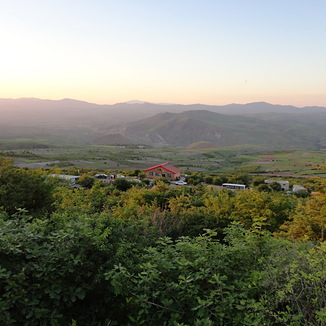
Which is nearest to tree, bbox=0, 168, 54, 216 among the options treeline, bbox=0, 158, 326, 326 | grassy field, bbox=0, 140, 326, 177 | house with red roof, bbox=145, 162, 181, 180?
treeline, bbox=0, 158, 326, 326

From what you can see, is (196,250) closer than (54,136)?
Yes

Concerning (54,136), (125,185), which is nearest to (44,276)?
(125,185)

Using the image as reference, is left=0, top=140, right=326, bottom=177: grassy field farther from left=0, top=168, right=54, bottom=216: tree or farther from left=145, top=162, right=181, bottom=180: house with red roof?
left=0, top=168, right=54, bottom=216: tree

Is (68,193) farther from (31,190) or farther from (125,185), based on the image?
(125,185)

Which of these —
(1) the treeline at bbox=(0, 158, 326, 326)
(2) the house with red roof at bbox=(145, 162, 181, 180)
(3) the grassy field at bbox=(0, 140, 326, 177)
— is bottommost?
(3) the grassy field at bbox=(0, 140, 326, 177)

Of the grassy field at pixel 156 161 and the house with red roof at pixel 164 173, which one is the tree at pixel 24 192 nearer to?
the house with red roof at pixel 164 173

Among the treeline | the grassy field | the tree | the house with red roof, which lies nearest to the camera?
the treeline

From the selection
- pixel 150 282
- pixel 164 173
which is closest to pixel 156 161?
pixel 164 173

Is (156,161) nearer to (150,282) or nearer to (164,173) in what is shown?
(164,173)

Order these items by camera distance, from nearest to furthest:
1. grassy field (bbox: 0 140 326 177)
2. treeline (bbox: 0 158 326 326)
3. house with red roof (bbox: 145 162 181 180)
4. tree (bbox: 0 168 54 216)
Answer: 1. treeline (bbox: 0 158 326 326)
2. tree (bbox: 0 168 54 216)
3. house with red roof (bbox: 145 162 181 180)
4. grassy field (bbox: 0 140 326 177)

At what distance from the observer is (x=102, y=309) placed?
12.4 ft

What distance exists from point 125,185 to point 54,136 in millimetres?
163916

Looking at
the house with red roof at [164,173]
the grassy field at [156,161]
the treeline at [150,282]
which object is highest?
the treeline at [150,282]

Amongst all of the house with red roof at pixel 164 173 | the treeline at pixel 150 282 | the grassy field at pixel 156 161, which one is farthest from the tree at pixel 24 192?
the grassy field at pixel 156 161
